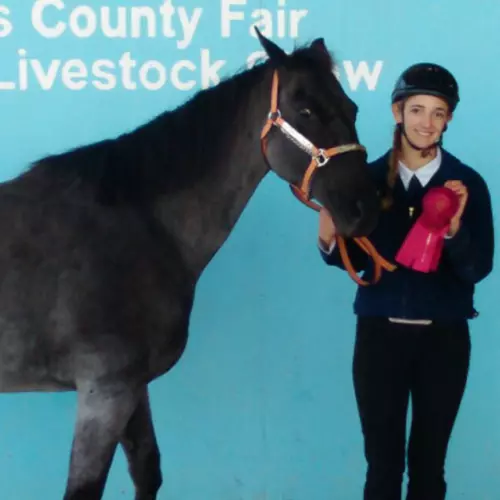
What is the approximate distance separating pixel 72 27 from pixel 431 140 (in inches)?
44.3

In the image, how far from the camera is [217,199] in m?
1.49

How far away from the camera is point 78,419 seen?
4.60ft

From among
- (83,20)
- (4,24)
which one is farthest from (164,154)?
(4,24)

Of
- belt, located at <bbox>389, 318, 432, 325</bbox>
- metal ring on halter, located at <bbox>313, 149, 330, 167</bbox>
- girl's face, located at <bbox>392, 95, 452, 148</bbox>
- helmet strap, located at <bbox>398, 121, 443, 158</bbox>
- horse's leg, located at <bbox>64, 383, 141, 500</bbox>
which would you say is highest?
girl's face, located at <bbox>392, 95, 452, 148</bbox>

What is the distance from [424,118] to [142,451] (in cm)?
101

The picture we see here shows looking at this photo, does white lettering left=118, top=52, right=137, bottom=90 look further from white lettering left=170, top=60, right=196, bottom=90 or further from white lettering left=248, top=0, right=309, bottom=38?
white lettering left=248, top=0, right=309, bottom=38

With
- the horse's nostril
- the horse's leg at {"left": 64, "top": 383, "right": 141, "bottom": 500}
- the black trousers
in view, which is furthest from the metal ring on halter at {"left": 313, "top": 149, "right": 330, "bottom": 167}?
the horse's leg at {"left": 64, "top": 383, "right": 141, "bottom": 500}

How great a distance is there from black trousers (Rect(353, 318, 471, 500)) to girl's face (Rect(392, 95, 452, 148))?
0.39 metres

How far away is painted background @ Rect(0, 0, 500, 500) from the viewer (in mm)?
1986

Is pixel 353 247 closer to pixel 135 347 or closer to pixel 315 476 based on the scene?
pixel 135 347

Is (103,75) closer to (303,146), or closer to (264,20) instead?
(264,20)

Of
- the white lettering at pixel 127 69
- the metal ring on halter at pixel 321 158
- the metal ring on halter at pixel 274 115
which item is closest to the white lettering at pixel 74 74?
the white lettering at pixel 127 69

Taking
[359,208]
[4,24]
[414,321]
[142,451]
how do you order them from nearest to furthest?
[359,208] → [414,321] → [142,451] → [4,24]

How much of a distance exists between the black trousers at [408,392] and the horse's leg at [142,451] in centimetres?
51
